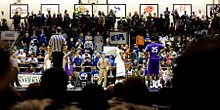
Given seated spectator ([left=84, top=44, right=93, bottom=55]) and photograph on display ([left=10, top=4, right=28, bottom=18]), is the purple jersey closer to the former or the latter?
seated spectator ([left=84, top=44, right=93, bottom=55])

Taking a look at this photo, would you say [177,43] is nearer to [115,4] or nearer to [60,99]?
[115,4]

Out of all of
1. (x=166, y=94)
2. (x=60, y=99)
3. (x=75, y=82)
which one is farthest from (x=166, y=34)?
(x=60, y=99)

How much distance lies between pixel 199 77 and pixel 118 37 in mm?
26096

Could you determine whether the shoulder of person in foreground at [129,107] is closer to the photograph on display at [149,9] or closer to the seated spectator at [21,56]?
the seated spectator at [21,56]

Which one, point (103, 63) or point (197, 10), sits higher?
point (197, 10)

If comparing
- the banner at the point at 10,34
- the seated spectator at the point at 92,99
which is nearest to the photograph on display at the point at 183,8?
the banner at the point at 10,34

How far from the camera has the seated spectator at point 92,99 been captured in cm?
357

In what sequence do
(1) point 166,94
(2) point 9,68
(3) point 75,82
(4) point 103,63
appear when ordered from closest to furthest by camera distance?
1. (2) point 9,68
2. (1) point 166,94
3. (3) point 75,82
4. (4) point 103,63

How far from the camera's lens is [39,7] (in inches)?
1339

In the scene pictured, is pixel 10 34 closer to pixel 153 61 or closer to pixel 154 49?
pixel 153 61

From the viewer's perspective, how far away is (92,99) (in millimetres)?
3602

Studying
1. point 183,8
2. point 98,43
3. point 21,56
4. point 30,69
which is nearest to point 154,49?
point 30,69

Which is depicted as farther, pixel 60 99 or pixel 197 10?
pixel 197 10

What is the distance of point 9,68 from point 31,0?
3343 centimetres
